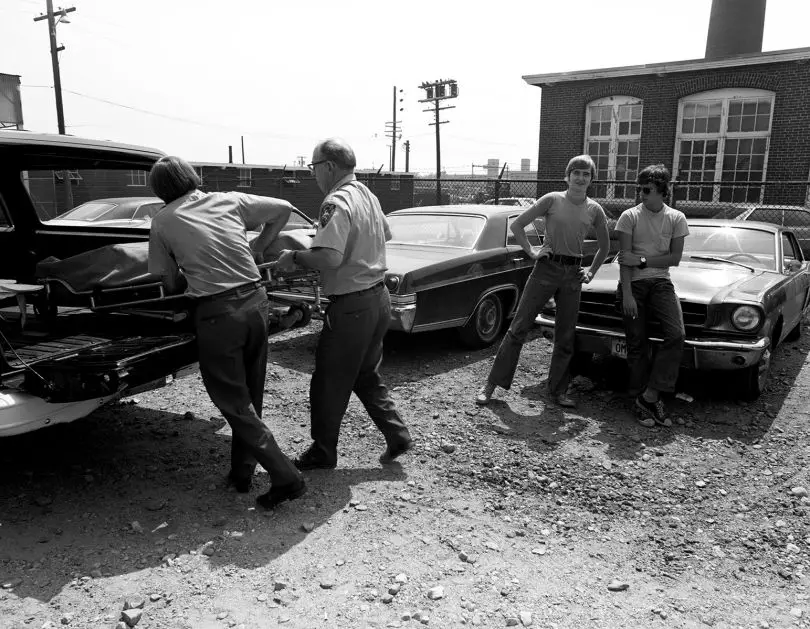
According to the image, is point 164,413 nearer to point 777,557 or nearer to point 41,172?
point 41,172

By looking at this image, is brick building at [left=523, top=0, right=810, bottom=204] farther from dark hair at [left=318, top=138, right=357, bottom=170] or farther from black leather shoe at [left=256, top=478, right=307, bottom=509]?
black leather shoe at [left=256, top=478, right=307, bottom=509]

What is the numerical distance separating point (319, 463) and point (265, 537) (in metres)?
0.75

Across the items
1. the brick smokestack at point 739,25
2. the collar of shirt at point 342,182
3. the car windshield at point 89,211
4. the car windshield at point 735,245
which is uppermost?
the brick smokestack at point 739,25

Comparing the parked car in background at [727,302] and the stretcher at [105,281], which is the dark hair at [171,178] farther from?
the parked car in background at [727,302]

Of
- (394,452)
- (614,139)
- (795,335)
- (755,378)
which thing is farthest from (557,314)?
(614,139)

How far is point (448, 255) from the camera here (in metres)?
6.71

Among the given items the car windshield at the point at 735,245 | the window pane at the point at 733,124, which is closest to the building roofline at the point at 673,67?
the window pane at the point at 733,124

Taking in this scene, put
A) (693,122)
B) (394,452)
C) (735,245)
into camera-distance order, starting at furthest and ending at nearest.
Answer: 1. (693,122)
2. (735,245)
3. (394,452)

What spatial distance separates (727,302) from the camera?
203 inches

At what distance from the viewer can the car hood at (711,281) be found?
5.29m

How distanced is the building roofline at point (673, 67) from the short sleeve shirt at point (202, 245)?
19381 mm

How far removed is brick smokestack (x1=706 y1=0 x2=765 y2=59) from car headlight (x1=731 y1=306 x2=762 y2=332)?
→ 23.8 metres

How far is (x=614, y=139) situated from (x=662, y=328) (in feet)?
58.5

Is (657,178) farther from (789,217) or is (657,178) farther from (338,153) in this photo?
(789,217)
